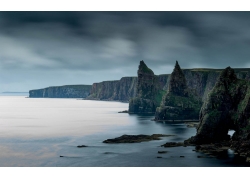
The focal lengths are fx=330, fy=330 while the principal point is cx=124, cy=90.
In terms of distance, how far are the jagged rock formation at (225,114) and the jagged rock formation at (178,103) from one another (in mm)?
65724

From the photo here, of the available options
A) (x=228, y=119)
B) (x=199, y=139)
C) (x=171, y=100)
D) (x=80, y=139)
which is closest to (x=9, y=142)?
(x=80, y=139)

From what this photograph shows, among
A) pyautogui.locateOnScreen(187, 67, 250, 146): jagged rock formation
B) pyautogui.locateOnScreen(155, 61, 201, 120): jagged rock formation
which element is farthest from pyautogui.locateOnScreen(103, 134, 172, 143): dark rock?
pyautogui.locateOnScreen(155, 61, 201, 120): jagged rock formation

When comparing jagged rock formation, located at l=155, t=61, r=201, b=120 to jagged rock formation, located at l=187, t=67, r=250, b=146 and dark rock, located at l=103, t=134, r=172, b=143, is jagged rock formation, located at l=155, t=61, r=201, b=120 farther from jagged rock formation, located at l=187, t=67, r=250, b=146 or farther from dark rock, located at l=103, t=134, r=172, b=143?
jagged rock formation, located at l=187, t=67, r=250, b=146

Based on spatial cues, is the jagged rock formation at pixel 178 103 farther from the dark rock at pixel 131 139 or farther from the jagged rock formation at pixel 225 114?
the jagged rock formation at pixel 225 114

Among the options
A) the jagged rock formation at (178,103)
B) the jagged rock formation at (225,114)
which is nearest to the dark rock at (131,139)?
the jagged rock formation at (225,114)

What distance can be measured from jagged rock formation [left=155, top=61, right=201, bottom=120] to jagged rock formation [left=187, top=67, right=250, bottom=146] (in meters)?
65.7

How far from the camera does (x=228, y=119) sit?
248 feet

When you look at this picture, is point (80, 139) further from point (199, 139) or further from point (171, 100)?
point (171, 100)

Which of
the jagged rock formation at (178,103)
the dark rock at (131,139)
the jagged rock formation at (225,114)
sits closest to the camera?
the jagged rock formation at (225,114)

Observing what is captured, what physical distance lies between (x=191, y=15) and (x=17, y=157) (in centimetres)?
4283

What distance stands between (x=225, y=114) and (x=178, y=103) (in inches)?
2872

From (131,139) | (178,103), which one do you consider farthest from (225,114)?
(178,103)

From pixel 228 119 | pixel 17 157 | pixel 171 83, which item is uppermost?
pixel 171 83

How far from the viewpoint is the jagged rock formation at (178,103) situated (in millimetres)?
145500
